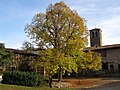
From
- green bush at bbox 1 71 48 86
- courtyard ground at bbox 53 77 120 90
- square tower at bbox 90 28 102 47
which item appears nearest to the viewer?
green bush at bbox 1 71 48 86

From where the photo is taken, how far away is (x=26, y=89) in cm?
3309

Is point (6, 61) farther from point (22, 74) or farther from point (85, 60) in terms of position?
point (85, 60)

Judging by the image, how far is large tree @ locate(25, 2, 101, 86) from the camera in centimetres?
4197

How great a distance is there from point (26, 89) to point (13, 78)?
4935 mm

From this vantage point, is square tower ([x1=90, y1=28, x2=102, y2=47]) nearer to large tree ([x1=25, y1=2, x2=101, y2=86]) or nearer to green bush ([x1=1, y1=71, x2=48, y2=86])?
large tree ([x1=25, y1=2, x2=101, y2=86])

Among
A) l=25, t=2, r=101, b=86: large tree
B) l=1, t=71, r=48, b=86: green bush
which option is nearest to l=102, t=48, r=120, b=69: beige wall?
l=25, t=2, r=101, b=86: large tree

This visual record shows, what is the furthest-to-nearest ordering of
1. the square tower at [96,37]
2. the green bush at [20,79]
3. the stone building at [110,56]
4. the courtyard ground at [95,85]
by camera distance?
the square tower at [96,37] → the stone building at [110,56] → the courtyard ground at [95,85] → the green bush at [20,79]

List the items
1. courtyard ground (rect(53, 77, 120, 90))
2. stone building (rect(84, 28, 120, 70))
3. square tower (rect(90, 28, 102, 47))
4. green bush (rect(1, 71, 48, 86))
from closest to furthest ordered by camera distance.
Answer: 1. green bush (rect(1, 71, 48, 86))
2. courtyard ground (rect(53, 77, 120, 90))
3. stone building (rect(84, 28, 120, 70))
4. square tower (rect(90, 28, 102, 47))

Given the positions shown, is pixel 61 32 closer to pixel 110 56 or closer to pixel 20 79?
pixel 20 79

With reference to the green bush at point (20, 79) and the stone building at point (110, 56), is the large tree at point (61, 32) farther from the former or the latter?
the stone building at point (110, 56)

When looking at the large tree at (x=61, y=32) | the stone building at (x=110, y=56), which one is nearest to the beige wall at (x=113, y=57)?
the stone building at (x=110, y=56)

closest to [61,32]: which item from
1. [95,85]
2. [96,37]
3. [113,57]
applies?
[95,85]

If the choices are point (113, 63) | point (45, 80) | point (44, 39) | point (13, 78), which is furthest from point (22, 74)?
point (113, 63)

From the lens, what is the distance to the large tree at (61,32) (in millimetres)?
41969
